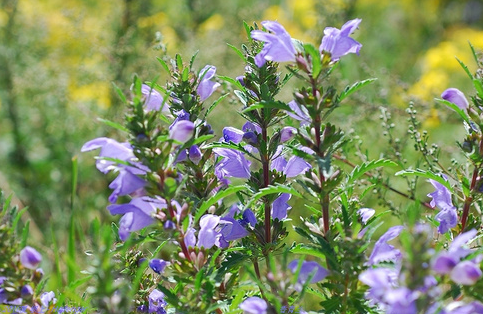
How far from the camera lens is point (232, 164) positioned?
1.17 meters

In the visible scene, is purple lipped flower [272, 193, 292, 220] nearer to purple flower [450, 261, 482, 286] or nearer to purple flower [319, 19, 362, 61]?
purple flower [319, 19, 362, 61]

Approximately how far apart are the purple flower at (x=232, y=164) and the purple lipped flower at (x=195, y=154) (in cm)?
6

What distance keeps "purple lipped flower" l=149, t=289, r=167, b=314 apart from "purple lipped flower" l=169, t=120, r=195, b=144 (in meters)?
0.37

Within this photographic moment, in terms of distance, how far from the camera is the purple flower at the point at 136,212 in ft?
3.17

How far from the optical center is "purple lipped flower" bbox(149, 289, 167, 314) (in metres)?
1.13

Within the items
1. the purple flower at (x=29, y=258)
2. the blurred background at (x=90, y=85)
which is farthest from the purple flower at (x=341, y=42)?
the blurred background at (x=90, y=85)

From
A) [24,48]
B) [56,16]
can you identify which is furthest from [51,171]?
[56,16]

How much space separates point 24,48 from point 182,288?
9.41ft

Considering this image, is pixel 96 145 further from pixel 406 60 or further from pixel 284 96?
pixel 406 60

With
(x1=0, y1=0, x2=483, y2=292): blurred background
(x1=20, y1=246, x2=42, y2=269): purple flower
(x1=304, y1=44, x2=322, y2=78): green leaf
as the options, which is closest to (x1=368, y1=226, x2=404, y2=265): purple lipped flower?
(x1=304, y1=44, x2=322, y2=78): green leaf

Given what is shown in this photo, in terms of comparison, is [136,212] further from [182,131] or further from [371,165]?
[371,165]

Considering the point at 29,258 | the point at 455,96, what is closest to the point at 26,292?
the point at 29,258

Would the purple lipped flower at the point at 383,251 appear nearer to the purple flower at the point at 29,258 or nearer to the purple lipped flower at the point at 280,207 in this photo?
the purple lipped flower at the point at 280,207

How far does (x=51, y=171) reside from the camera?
11.8 feet
